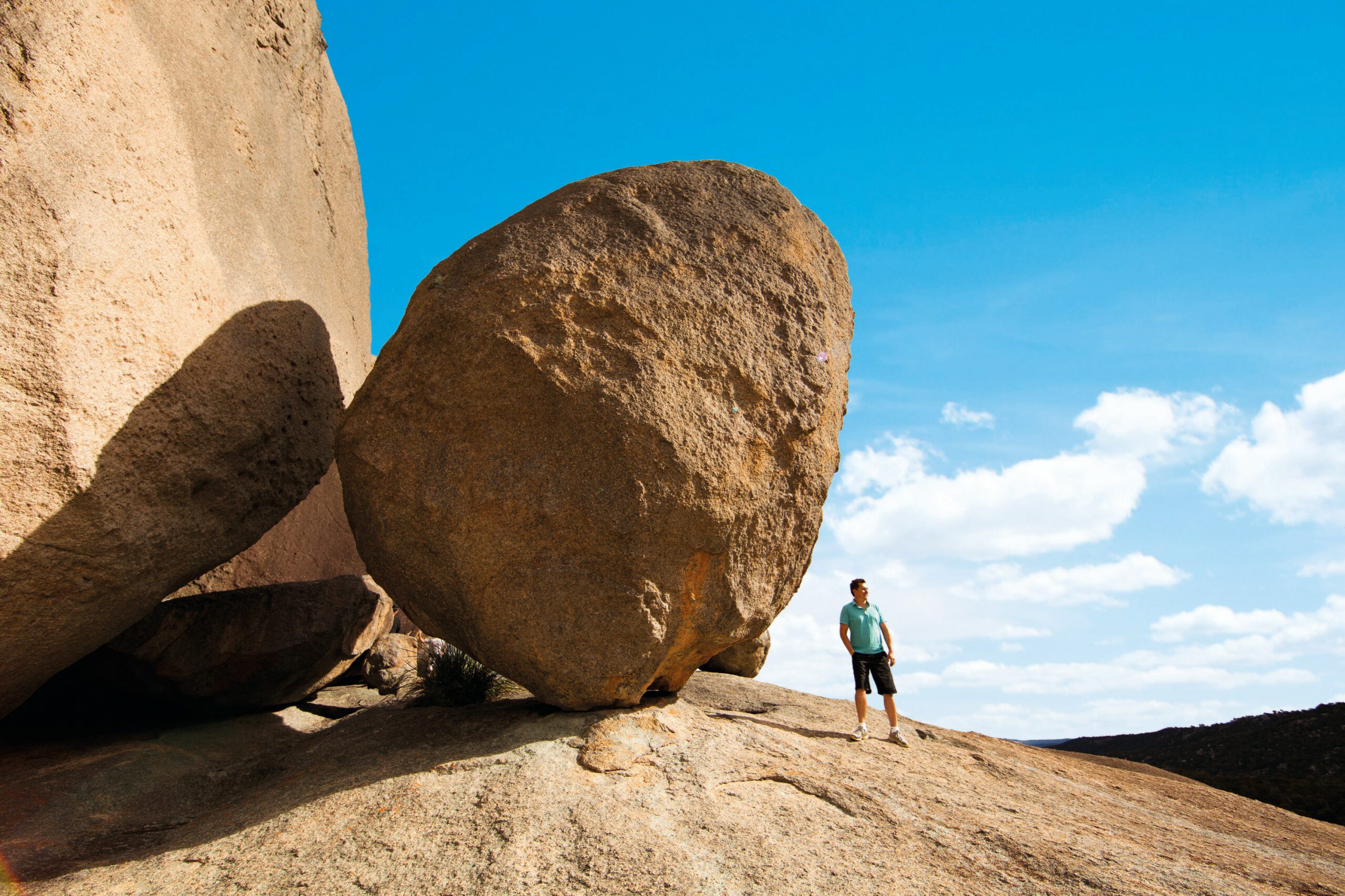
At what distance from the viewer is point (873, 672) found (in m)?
Answer: 6.12

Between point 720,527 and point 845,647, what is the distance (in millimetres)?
2428

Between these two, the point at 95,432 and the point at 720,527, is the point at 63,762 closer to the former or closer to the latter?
the point at 95,432

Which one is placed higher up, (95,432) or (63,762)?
(95,432)

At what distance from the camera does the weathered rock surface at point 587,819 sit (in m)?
3.33

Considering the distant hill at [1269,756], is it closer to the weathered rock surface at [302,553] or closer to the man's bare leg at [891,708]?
the man's bare leg at [891,708]

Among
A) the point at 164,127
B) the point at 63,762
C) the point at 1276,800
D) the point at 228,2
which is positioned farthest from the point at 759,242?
the point at 1276,800

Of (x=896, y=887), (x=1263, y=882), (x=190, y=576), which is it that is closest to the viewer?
(x=896, y=887)

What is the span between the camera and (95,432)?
3.72 m

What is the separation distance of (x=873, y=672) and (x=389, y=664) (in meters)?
3.93

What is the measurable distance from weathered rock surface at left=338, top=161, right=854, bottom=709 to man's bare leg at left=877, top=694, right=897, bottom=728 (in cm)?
178

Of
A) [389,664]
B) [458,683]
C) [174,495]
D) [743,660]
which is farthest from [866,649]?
[174,495]

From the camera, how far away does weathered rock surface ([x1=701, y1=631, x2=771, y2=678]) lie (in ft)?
26.6

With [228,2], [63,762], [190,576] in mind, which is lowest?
[63,762]

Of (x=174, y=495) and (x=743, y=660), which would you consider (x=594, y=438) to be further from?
(x=743, y=660)
